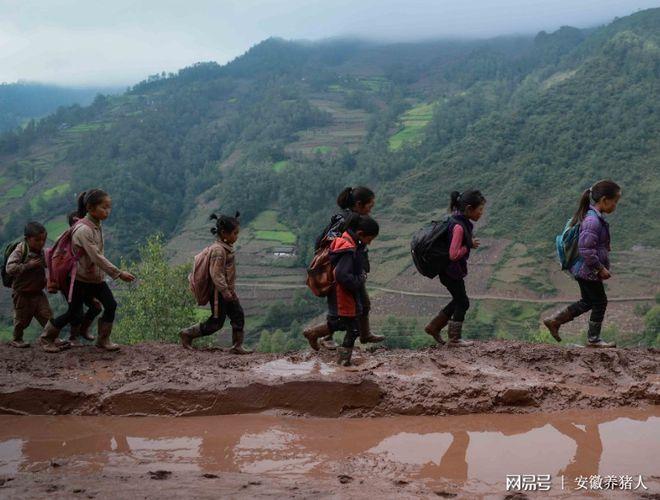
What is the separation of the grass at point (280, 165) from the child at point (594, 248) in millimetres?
50892

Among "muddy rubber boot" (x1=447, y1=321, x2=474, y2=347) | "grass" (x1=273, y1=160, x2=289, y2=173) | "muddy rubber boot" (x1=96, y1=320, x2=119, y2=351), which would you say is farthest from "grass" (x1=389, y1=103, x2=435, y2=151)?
"muddy rubber boot" (x1=96, y1=320, x2=119, y2=351)

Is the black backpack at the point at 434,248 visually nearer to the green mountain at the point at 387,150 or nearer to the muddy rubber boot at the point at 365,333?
the muddy rubber boot at the point at 365,333

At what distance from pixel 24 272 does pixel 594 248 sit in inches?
179

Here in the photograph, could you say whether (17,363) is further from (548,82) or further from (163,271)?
(548,82)

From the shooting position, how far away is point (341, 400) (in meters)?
4.43

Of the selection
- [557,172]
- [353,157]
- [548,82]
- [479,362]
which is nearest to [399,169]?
[353,157]

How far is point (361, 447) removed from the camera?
12.7 feet

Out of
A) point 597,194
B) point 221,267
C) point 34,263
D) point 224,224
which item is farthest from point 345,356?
point 34,263

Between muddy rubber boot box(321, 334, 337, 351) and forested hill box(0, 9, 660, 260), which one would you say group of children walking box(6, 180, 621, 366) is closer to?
muddy rubber boot box(321, 334, 337, 351)

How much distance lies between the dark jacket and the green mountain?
24.4m

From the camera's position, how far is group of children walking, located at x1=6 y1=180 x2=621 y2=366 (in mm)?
4910

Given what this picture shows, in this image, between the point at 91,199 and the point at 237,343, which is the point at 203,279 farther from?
the point at 91,199

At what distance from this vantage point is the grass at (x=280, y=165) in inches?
2228

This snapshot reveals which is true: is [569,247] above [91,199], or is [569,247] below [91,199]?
below
